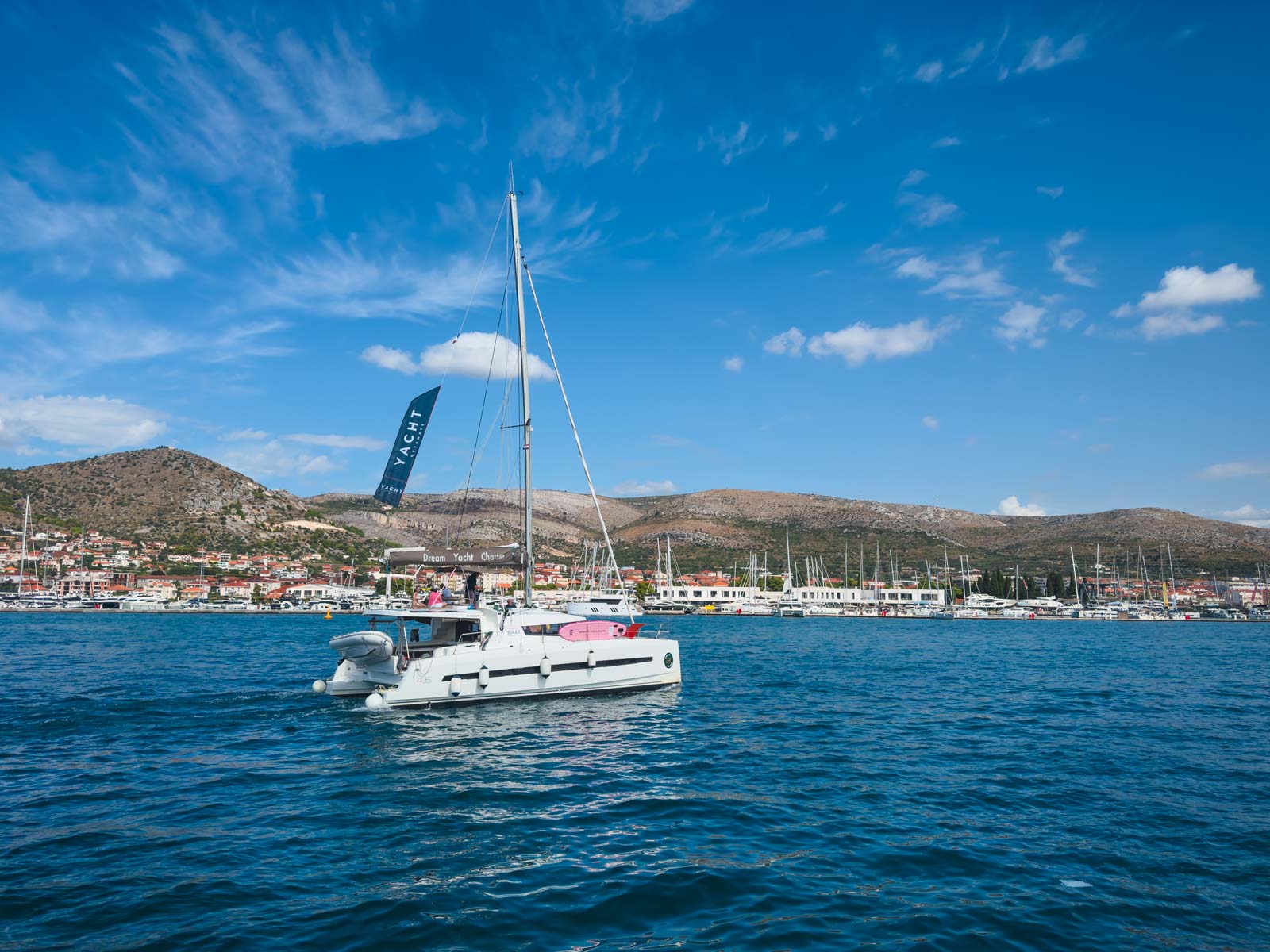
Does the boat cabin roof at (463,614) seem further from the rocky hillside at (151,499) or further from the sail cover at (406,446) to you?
the rocky hillside at (151,499)

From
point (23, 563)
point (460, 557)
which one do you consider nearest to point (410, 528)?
point (23, 563)

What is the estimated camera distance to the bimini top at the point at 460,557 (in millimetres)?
23359

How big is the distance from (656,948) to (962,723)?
16.4 metres

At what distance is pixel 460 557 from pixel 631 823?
496 inches

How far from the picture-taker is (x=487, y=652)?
862 inches

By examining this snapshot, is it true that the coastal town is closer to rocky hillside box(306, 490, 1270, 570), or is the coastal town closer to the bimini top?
A: rocky hillside box(306, 490, 1270, 570)

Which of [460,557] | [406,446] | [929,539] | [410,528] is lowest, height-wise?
[460,557]

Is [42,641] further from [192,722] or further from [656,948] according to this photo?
[656,948]

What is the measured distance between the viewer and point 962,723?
2147 cm

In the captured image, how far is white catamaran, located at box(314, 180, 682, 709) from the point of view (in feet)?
70.1

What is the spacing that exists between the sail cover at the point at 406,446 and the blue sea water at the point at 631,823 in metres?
6.51

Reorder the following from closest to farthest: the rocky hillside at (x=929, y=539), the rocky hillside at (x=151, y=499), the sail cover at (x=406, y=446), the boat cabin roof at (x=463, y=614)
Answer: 1. the boat cabin roof at (x=463, y=614)
2. the sail cover at (x=406, y=446)
3. the rocky hillside at (x=151, y=499)
4. the rocky hillside at (x=929, y=539)

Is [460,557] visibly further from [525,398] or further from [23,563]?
[23,563]

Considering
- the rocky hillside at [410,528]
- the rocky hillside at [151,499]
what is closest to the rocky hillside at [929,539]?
the rocky hillside at [410,528]
